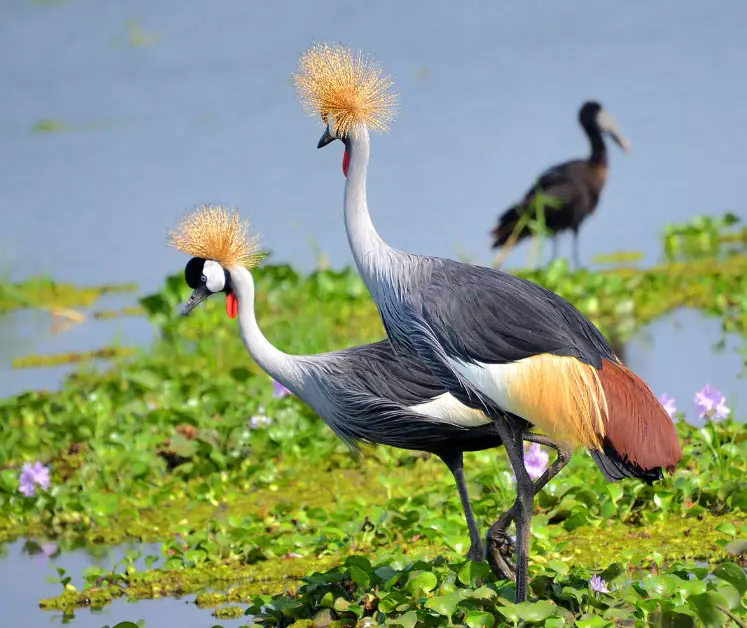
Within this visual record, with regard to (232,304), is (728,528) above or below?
below

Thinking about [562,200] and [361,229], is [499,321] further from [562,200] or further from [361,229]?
[562,200]

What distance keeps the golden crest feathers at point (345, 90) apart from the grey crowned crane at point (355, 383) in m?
0.60

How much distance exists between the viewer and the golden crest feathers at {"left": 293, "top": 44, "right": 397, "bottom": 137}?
15.9 feet

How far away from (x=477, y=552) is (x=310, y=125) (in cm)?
712

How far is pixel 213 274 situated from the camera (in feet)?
17.3

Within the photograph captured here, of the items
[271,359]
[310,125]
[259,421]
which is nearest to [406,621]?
[271,359]

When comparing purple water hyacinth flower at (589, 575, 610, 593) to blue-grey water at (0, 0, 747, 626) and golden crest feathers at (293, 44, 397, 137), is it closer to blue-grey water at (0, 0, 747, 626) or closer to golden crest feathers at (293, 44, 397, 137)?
golden crest feathers at (293, 44, 397, 137)

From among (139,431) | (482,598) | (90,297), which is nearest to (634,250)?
(90,297)

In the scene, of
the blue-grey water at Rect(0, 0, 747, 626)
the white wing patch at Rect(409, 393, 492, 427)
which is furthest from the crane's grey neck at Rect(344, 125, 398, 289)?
the blue-grey water at Rect(0, 0, 747, 626)

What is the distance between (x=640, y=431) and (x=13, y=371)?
205 inches

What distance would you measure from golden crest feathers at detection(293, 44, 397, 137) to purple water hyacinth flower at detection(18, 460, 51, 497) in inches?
91.5

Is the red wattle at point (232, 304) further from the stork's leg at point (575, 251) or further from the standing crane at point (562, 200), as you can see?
the stork's leg at point (575, 251)

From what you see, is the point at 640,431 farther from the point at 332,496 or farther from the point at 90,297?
the point at 90,297

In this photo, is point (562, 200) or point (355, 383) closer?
point (355, 383)
